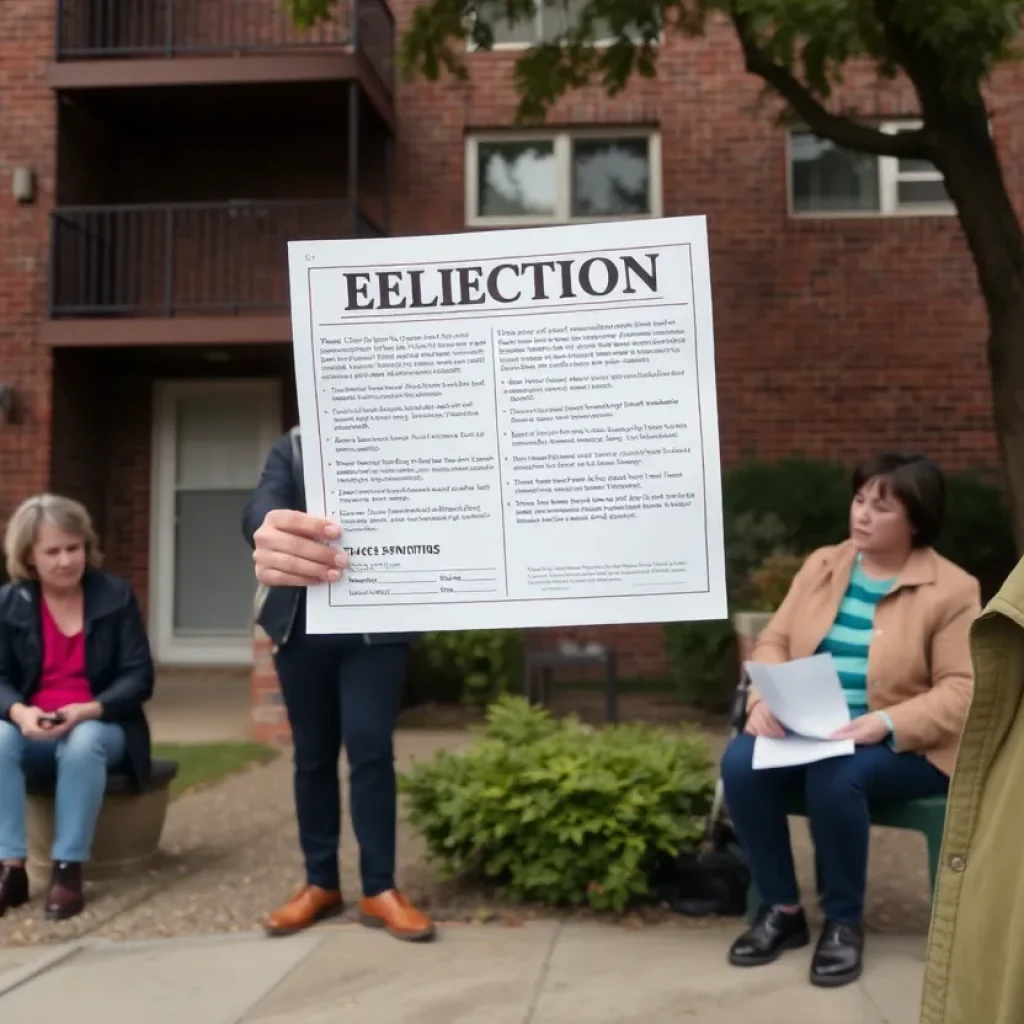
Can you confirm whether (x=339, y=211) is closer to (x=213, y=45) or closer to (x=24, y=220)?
(x=213, y=45)

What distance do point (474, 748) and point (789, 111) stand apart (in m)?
5.71

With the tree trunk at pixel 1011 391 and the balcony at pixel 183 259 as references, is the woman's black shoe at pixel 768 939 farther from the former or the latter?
the balcony at pixel 183 259

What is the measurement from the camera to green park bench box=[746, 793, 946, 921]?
3.33m

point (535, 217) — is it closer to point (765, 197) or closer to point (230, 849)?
point (765, 197)

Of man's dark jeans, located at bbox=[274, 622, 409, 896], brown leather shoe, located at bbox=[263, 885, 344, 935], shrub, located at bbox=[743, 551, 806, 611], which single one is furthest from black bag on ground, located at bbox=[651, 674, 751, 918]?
shrub, located at bbox=[743, 551, 806, 611]

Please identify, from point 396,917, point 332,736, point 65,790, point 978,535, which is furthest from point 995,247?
point 65,790

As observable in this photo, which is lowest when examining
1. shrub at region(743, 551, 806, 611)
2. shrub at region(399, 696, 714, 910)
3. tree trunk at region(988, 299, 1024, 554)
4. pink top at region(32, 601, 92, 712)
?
shrub at region(399, 696, 714, 910)

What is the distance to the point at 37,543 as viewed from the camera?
4172mm

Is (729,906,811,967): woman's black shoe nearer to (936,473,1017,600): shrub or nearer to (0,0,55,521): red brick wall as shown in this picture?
(936,473,1017,600): shrub

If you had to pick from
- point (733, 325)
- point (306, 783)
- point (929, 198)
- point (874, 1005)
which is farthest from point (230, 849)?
point (929, 198)

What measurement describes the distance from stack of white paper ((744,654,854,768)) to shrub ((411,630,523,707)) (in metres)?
4.97

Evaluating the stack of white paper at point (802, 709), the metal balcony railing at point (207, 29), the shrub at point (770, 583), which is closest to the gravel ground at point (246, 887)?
the stack of white paper at point (802, 709)

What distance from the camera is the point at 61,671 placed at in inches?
166

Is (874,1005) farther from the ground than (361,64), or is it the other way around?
(361,64)
